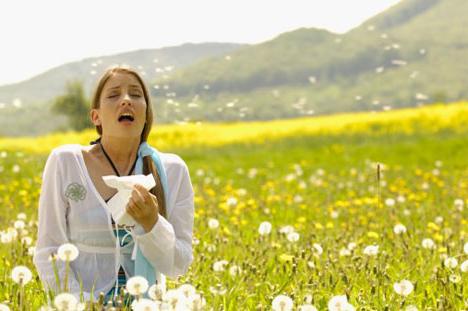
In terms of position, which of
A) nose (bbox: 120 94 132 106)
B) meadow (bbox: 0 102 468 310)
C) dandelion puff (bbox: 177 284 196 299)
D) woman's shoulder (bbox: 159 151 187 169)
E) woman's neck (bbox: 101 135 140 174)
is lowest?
meadow (bbox: 0 102 468 310)

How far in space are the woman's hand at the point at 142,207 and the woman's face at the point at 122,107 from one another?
38 cm

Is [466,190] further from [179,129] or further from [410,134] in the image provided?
[179,129]

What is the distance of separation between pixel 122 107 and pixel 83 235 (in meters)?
0.52

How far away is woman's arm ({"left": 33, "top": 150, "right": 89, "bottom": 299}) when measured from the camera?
10.0 feet

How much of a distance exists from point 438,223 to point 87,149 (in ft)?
12.8


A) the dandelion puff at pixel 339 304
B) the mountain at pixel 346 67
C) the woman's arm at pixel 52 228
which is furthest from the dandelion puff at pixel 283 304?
the mountain at pixel 346 67

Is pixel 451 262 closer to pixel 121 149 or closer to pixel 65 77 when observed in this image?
pixel 121 149

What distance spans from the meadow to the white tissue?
0.42 m

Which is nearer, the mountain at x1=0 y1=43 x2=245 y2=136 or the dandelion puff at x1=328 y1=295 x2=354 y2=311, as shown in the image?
the dandelion puff at x1=328 y1=295 x2=354 y2=311

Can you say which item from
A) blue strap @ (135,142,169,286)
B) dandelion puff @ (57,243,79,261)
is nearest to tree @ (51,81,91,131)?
blue strap @ (135,142,169,286)

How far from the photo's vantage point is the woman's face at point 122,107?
3.10m

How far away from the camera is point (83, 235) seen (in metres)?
3.15

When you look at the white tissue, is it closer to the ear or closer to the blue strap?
the blue strap

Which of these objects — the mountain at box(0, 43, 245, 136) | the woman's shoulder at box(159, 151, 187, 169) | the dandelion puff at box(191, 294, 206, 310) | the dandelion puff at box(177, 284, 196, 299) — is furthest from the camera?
the mountain at box(0, 43, 245, 136)
